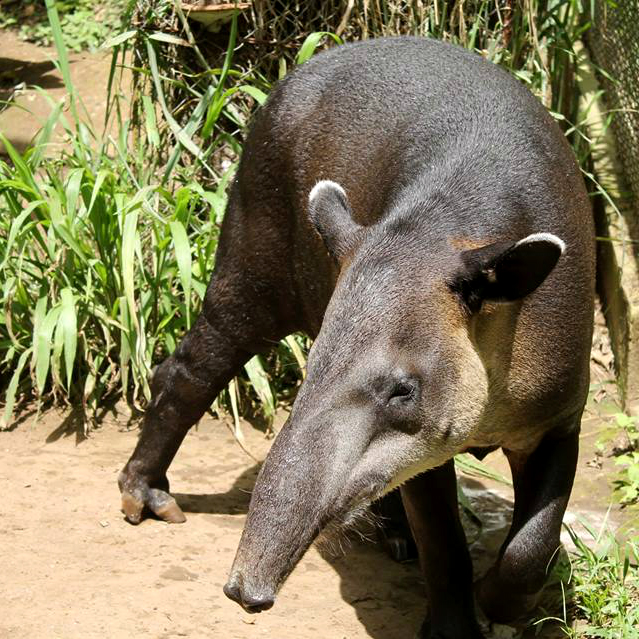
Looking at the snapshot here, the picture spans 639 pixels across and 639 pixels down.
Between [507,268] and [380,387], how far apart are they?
501mm

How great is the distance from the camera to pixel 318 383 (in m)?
3.28

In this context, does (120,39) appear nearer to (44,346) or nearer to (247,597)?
(44,346)

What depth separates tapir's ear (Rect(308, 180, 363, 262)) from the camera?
3736mm

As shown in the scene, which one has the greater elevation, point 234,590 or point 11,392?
point 234,590

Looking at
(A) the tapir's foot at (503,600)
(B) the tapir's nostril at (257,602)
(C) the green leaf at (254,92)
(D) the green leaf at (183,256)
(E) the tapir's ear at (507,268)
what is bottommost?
(A) the tapir's foot at (503,600)

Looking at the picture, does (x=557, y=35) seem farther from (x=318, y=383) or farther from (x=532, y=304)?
(x=318, y=383)

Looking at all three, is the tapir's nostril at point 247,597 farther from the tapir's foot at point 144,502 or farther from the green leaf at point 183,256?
the green leaf at point 183,256

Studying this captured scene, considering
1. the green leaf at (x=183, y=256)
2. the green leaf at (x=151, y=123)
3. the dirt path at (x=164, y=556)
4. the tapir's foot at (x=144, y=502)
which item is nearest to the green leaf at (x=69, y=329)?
the dirt path at (x=164, y=556)

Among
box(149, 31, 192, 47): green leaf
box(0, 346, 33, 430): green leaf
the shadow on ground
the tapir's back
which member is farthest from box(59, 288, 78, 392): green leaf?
box(149, 31, 192, 47): green leaf

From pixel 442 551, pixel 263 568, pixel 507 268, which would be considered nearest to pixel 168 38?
pixel 442 551

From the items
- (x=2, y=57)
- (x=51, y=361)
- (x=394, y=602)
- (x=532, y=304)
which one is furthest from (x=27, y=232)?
(x=2, y=57)

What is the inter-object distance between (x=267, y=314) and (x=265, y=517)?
1980mm

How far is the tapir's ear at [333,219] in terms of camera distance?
374 cm

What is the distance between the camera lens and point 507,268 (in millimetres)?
3383
